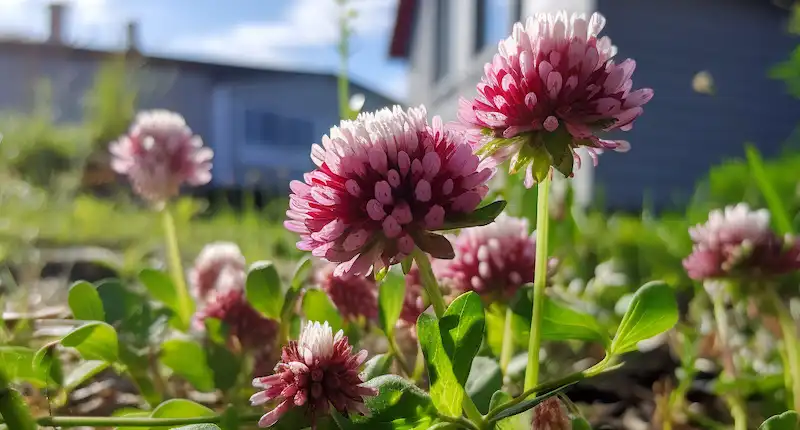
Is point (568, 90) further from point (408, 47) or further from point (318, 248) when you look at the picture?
point (408, 47)

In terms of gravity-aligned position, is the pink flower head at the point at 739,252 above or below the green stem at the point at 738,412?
above

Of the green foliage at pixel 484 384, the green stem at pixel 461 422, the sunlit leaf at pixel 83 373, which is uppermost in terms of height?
the green stem at pixel 461 422

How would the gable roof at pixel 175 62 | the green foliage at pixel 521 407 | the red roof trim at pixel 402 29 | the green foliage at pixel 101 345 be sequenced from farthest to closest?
1. the gable roof at pixel 175 62
2. the red roof trim at pixel 402 29
3. the green foliage at pixel 101 345
4. the green foliage at pixel 521 407

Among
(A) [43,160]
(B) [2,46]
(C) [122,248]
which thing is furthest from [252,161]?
(C) [122,248]

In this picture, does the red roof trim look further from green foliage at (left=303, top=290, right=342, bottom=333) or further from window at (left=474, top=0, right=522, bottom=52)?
green foliage at (left=303, top=290, right=342, bottom=333)

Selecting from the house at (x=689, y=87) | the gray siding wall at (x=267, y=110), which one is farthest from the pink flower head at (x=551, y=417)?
the gray siding wall at (x=267, y=110)

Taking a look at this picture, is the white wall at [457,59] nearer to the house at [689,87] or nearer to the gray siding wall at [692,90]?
the house at [689,87]
